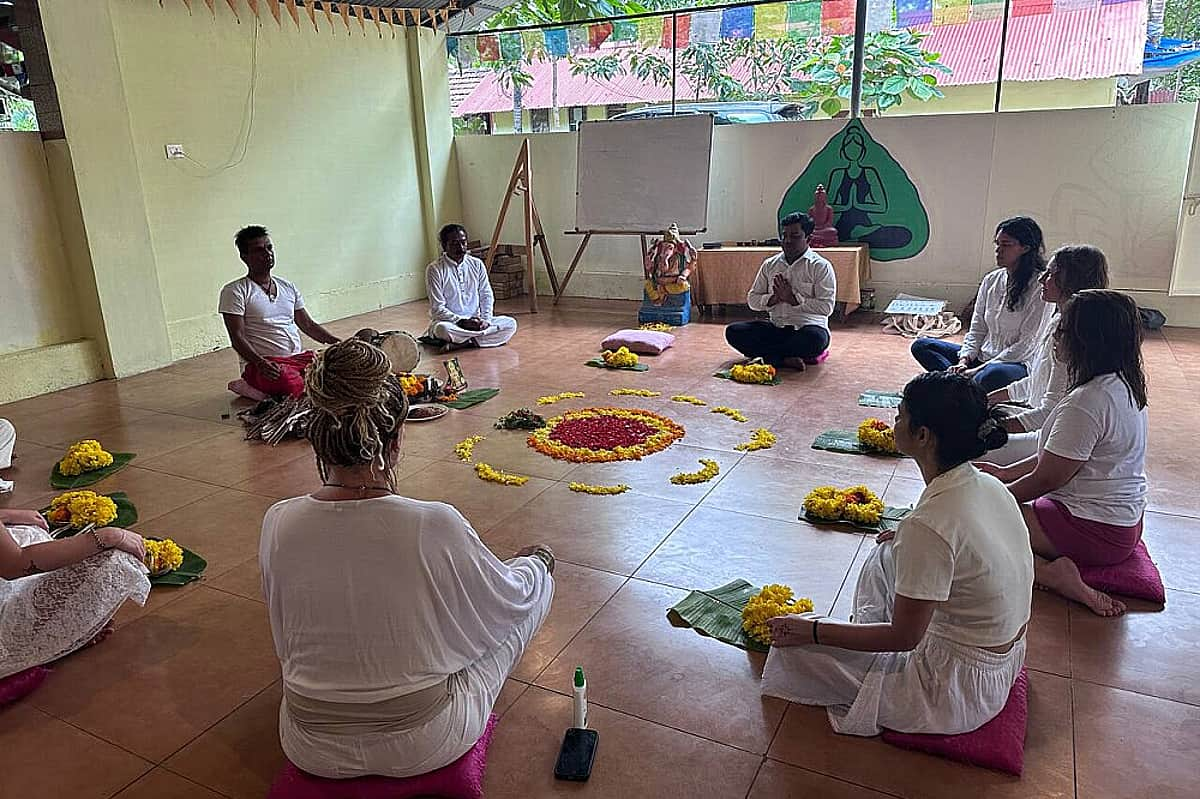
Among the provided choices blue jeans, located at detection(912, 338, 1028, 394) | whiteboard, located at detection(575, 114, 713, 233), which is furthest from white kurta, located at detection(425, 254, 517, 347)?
blue jeans, located at detection(912, 338, 1028, 394)

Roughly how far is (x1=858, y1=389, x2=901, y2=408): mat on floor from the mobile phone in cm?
340

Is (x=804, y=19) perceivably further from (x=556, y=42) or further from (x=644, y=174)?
(x=556, y=42)

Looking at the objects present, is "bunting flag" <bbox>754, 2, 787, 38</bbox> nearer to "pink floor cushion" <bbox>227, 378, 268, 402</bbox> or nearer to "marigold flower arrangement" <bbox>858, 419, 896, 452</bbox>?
"marigold flower arrangement" <bbox>858, 419, 896, 452</bbox>

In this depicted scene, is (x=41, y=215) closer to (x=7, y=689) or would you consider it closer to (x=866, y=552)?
(x=7, y=689)

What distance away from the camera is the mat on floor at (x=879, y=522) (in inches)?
133

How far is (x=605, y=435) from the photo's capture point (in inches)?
181

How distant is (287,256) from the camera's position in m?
7.92

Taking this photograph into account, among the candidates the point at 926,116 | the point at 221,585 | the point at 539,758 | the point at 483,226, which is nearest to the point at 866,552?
the point at 539,758

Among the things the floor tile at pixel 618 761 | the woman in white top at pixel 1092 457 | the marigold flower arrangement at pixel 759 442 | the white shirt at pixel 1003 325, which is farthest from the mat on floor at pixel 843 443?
the floor tile at pixel 618 761

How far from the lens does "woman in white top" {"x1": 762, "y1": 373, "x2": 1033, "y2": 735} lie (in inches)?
74.6

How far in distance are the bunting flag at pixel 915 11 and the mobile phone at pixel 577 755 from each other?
26.6ft

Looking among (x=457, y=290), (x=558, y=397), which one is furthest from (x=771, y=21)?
(x=558, y=397)

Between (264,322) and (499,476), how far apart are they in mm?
2298

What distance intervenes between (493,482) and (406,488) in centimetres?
43
